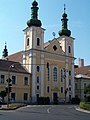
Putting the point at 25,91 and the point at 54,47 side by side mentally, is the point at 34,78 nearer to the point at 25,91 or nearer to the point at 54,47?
the point at 25,91

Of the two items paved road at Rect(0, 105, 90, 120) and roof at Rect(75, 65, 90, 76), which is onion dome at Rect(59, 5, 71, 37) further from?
paved road at Rect(0, 105, 90, 120)

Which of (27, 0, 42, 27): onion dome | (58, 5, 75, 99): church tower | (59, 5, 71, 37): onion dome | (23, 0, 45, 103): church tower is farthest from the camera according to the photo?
(59, 5, 71, 37): onion dome

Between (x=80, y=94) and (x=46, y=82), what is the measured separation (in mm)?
16159

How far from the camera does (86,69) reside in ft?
322

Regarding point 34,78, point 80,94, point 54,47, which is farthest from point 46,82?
point 80,94

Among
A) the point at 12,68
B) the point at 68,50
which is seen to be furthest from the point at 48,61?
the point at 12,68

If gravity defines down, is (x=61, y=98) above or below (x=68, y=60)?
below

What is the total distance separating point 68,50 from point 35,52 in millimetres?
13345

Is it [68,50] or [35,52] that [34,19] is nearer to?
[35,52]

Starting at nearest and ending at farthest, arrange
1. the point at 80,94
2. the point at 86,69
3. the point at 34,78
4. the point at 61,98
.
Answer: the point at 34,78
the point at 61,98
the point at 80,94
the point at 86,69

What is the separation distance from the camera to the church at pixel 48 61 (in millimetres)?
68938

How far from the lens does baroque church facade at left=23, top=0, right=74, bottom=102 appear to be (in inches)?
2721

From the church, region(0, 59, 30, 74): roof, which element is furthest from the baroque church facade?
region(0, 59, 30, 74): roof

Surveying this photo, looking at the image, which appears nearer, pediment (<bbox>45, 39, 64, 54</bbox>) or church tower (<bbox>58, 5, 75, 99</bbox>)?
pediment (<bbox>45, 39, 64, 54</bbox>)
